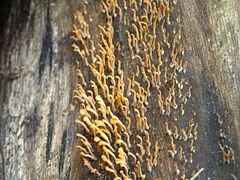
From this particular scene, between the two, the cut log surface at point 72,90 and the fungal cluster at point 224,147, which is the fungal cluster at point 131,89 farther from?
the fungal cluster at point 224,147

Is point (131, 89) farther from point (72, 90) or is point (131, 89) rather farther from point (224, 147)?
point (224, 147)

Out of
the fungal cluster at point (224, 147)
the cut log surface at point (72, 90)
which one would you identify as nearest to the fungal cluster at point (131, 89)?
the cut log surface at point (72, 90)

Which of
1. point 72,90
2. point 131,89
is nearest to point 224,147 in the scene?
point 131,89

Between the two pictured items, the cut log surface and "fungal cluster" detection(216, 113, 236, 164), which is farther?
"fungal cluster" detection(216, 113, 236, 164)

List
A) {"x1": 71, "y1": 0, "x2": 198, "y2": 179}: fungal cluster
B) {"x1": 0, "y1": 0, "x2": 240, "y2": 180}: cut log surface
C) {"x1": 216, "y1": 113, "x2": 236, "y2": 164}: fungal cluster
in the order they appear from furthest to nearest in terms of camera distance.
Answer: {"x1": 216, "y1": 113, "x2": 236, "y2": 164}: fungal cluster, {"x1": 71, "y1": 0, "x2": 198, "y2": 179}: fungal cluster, {"x1": 0, "y1": 0, "x2": 240, "y2": 180}: cut log surface

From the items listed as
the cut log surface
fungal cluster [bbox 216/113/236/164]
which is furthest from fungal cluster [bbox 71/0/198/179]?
fungal cluster [bbox 216/113/236/164]

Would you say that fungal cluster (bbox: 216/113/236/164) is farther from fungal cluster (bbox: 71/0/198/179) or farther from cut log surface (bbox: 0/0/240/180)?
fungal cluster (bbox: 71/0/198/179)

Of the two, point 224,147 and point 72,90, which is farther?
point 224,147
